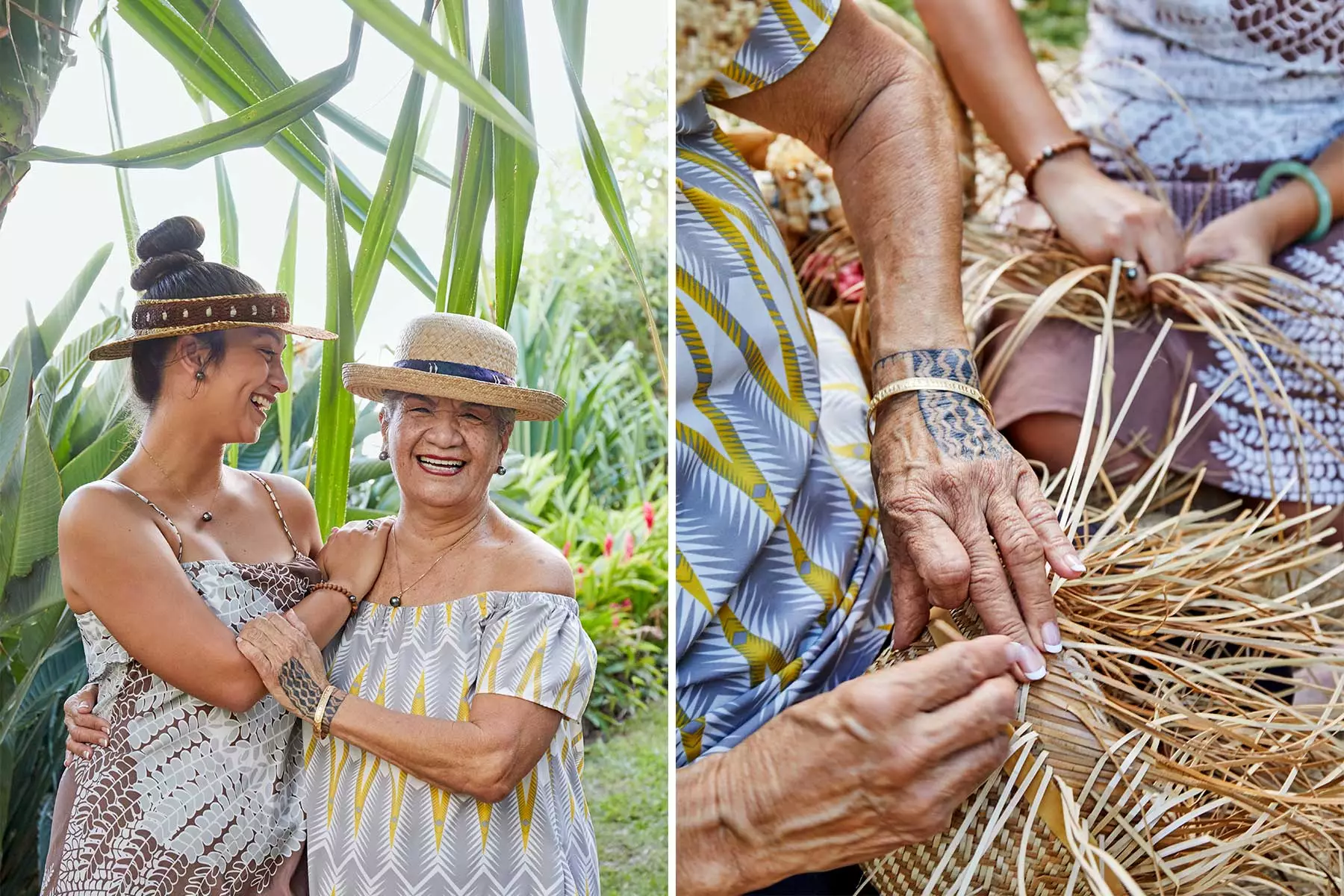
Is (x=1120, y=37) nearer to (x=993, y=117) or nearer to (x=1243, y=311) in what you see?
(x=993, y=117)

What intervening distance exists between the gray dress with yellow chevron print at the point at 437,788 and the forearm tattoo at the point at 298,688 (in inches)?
1.8

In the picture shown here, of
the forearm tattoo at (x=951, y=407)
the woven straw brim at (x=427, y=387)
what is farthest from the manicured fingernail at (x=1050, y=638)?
the woven straw brim at (x=427, y=387)

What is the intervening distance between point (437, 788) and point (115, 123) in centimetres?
83

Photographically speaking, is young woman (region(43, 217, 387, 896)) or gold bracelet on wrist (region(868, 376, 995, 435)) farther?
gold bracelet on wrist (region(868, 376, 995, 435))

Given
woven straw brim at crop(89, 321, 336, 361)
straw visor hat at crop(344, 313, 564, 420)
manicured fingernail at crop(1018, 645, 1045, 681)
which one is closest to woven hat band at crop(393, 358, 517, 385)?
straw visor hat at crop(344, 313, 564, 420)

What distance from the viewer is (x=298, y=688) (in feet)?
3.70

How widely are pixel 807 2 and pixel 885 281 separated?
35 centimetres

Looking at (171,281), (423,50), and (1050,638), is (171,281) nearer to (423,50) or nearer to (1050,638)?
(423,50)

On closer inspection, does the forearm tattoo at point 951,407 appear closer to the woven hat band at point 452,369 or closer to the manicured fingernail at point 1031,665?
the manicured fingernail at point 1031,665

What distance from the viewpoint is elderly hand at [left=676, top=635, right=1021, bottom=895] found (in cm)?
99

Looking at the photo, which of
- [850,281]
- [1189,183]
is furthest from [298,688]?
[1189,183]

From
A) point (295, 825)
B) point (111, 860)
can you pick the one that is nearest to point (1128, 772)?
point (295, 825)

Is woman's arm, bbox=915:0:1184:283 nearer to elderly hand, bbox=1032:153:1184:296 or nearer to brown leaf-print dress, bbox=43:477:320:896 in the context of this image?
elderly hand, bbox=1032:153:1184:296

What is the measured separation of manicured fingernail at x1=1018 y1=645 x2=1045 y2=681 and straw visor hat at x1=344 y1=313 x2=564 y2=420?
61 cm
